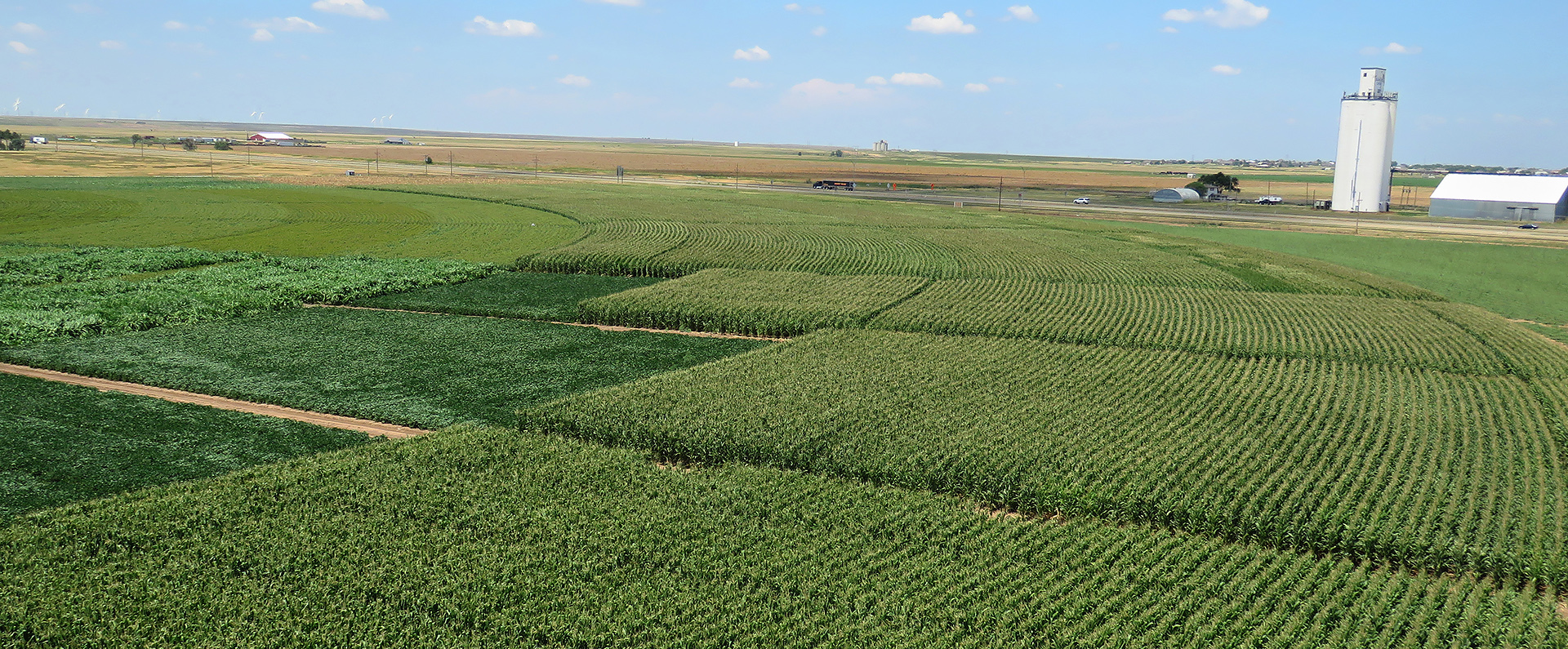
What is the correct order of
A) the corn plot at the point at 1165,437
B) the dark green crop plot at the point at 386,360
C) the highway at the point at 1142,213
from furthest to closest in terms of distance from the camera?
the highway at the point at 1142,213 → the dark green crop plot at the point at 386,360 → the corn plot at the point at 1165,437

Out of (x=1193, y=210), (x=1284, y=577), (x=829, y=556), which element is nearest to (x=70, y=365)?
(x=829, y=556)

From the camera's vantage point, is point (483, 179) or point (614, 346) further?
point (483, 179)

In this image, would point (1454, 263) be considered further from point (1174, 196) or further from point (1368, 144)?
point (1174, 196)

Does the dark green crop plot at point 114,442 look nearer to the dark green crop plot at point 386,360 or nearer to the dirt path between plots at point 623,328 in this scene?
the dark green crop plot at point 386,360

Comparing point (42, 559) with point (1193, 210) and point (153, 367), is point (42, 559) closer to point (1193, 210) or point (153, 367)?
point (153, 367)

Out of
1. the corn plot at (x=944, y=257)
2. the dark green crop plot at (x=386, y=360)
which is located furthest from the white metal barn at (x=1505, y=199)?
the dark green crop plot at (x=386, y=360)

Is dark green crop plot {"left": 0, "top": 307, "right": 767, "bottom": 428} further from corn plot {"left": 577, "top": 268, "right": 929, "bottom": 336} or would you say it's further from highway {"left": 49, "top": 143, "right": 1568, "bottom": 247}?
highway {"left": 49, "top": 143, "right": 1568, "bottom": 247}
